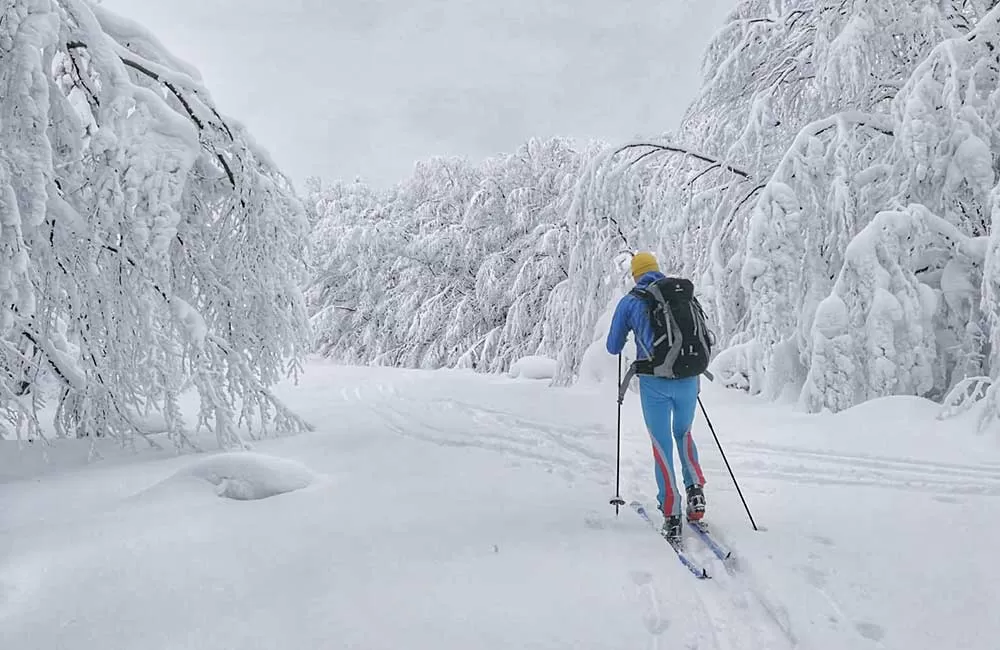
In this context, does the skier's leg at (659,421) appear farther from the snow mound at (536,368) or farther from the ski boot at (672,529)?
the snow mound at (536,368)

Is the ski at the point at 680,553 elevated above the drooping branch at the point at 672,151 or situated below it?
below

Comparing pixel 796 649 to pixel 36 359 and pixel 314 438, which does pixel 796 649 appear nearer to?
pixel 314 438

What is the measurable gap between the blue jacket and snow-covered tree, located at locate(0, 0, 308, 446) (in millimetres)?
3002

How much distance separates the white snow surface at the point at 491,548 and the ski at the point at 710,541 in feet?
0.22

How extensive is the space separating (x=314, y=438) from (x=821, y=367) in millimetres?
5115

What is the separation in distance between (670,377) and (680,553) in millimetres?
1024

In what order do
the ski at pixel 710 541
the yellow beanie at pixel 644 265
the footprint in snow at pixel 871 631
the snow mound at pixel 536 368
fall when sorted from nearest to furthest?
the footprint in snow at pixel 871 631, the ski at pixel 710 541, the yellow beanie at pixel 644 265, the snow mound at pixel 536 368

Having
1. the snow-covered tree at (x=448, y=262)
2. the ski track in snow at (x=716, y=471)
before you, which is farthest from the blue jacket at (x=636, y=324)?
the snow-covered tree at (x=448, y=262)

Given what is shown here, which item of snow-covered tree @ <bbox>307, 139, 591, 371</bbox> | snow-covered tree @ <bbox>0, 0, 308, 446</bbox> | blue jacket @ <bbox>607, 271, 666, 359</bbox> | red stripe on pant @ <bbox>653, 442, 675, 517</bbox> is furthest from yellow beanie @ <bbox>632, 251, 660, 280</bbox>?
snow-covered tree @ <bbox>307, 139, 591, 371</bbox>

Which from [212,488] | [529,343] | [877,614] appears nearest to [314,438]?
[212,488]

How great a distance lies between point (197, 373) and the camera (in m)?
4.68

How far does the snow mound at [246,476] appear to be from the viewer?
3752mm

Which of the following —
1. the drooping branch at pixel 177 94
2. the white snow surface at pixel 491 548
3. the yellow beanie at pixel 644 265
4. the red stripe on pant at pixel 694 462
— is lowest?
the white snow surface at pixel 491 548

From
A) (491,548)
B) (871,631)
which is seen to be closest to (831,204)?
(871,631)
